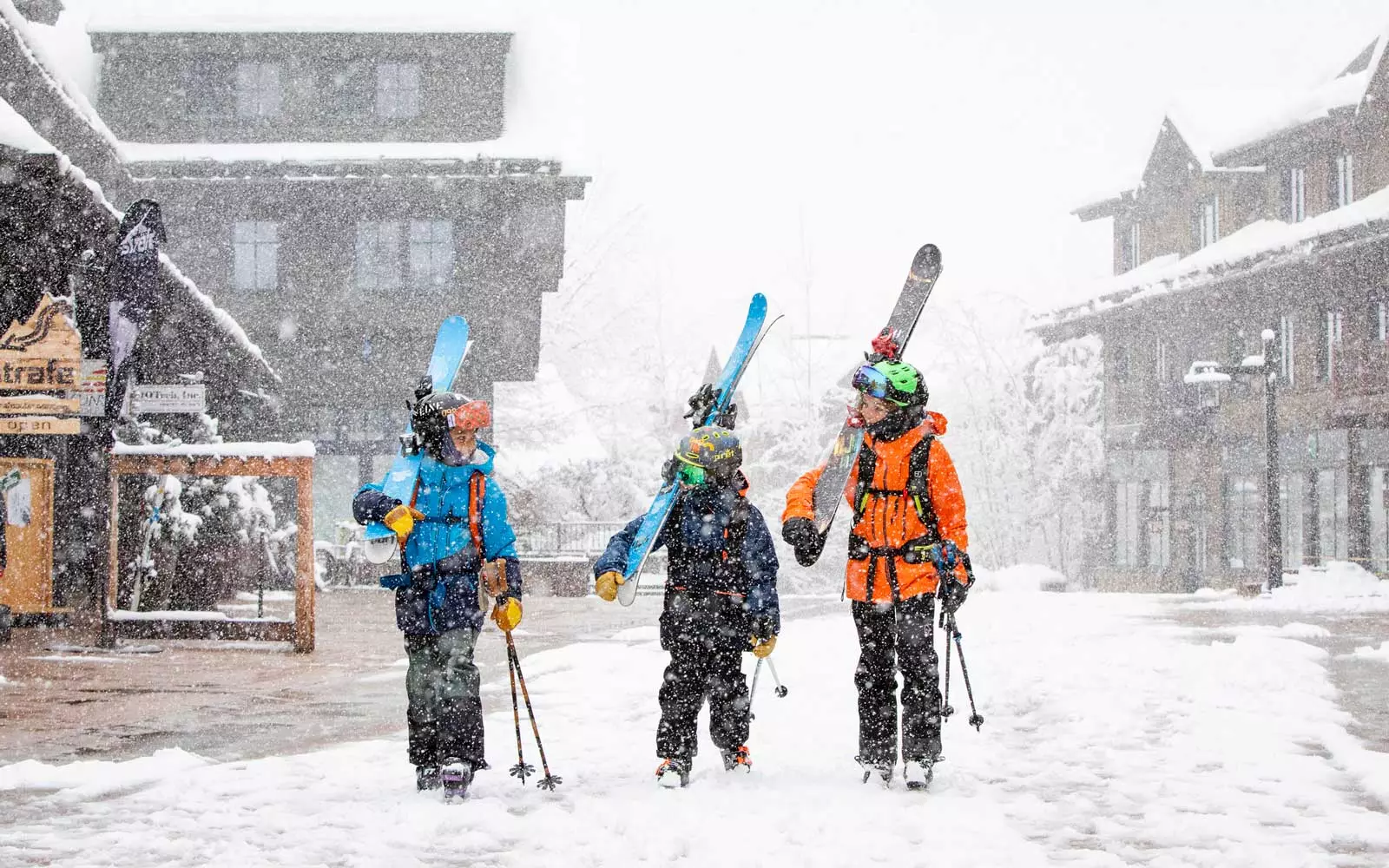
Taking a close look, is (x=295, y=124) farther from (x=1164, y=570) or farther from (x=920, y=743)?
(x=920, y=743)

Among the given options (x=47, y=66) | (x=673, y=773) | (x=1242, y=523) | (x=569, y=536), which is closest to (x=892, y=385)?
(x=673, y=773)

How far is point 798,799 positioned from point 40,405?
29.8ft

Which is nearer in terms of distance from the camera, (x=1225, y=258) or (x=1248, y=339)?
(x=1225, y=258)

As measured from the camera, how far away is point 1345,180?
26.7 metres

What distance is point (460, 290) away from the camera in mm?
26141

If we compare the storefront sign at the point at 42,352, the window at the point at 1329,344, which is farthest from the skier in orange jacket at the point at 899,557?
the window at the point at 1329,344

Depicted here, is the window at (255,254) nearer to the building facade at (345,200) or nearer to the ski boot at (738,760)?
the building facade at (345,200)

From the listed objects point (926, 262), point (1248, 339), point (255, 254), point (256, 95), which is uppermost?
point (256, 95)

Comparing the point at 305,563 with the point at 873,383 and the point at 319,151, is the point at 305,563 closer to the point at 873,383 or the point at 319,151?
the point at 873,383

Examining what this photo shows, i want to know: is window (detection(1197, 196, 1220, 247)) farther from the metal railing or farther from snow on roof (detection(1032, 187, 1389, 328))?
the metal railing

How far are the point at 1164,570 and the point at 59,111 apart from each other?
23517 millimetres

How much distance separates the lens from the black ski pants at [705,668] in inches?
243

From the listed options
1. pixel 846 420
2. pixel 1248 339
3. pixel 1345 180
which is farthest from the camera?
pixel 1248 339

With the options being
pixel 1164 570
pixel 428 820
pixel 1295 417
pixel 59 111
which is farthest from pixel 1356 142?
pixel 428 820
